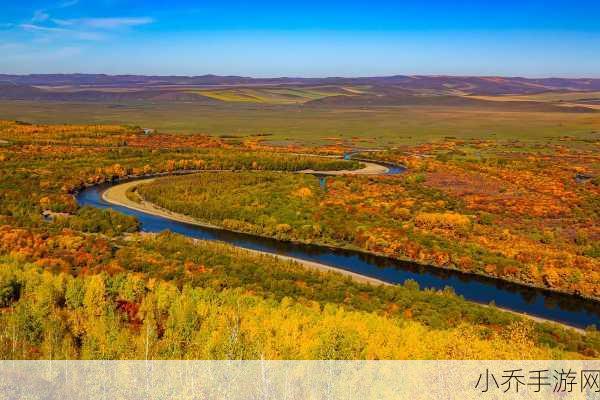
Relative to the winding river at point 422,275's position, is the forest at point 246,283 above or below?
above

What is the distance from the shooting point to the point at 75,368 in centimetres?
1850

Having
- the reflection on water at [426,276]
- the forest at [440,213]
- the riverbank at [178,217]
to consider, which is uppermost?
the forest at [440,213]

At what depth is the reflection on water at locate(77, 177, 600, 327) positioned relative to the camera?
32.8 m

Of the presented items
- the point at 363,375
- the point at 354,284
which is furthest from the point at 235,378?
the point at 354,284

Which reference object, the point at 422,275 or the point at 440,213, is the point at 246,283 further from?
the point at 440,213

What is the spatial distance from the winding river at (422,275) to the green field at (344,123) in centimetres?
6551

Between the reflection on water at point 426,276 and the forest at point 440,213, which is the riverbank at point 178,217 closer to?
the reflection on water at point 426,276

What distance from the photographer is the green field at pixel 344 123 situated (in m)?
126

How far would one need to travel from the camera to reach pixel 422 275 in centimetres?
3834

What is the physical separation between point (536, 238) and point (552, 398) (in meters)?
28.6

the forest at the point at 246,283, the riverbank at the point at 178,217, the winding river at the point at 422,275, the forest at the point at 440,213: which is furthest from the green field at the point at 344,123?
the winding river at the point at 422,275

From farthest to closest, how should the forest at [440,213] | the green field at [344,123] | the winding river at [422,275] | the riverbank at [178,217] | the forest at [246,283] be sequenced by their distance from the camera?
A: 1. the green field at [344,123]
2. the forest at [440,213]
3. the riverbank at [178,217]
4. the winding river at [422,275]
5. the forest at [246,283]

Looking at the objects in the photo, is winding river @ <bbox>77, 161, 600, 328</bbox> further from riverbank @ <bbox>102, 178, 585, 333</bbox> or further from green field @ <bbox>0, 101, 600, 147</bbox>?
green field @ <bbox>0, 101, 600, 147</bbox>

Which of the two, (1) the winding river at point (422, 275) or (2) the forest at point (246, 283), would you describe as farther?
(1) the winding river at point (422, 275)
